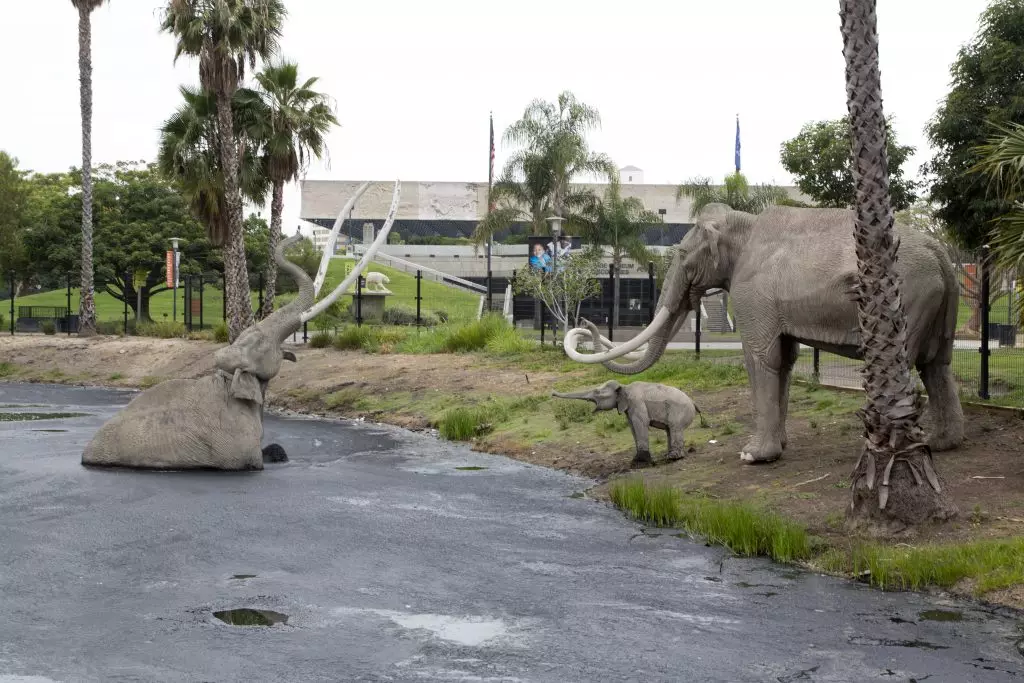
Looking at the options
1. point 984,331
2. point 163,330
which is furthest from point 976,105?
point 163,330

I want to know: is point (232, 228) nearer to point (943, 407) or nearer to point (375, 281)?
point (375, 281)

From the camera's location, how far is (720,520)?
9711 mm

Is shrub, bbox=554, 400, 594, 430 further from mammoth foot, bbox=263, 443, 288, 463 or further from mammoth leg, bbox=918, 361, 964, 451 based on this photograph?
mammoth leg, bbox=918, 361, 964, 451

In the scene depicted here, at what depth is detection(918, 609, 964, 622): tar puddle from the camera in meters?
7.42

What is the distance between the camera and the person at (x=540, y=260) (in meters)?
27.9

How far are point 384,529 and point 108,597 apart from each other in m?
2.69

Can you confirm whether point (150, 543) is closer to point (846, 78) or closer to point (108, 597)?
point (108, 597)

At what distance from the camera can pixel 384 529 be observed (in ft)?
33.2

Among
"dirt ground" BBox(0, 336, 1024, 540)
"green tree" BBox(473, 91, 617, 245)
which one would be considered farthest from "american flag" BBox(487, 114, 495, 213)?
"dirt ground" BBox(0, 336, 1024, 540)

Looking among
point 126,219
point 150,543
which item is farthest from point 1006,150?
point 126,219

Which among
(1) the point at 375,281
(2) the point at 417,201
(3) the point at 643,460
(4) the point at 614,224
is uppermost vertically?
(2) the point at 417,201

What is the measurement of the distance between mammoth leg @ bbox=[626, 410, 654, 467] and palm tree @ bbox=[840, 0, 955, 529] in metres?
3.41

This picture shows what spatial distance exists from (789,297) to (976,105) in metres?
10.3

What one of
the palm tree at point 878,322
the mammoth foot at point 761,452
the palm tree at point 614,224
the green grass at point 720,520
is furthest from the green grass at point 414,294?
the palm tree at point 878,322
